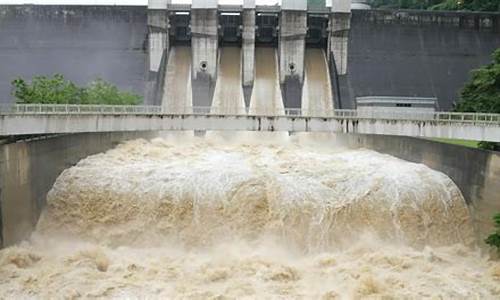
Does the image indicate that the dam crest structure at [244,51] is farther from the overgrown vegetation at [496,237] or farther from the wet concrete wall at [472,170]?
the overgrown vegetation at [496,237]

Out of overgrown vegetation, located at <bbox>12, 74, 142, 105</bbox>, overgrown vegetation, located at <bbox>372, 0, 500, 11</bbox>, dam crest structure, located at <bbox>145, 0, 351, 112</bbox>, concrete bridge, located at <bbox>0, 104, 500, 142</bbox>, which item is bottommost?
concrete bridge, located at <bbox>0, 104, 500, 142</bbox>

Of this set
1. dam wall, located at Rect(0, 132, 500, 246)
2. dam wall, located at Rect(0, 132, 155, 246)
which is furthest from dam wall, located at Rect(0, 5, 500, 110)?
dam wall, located at Rect(0, 132, 155, 246)

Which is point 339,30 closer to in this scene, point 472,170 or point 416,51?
point 416,51

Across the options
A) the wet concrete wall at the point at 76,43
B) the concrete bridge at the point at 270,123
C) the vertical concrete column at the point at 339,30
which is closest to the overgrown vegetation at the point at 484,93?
the concrete bridge at the point at 270,123

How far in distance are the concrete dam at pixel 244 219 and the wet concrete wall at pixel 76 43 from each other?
8126mm

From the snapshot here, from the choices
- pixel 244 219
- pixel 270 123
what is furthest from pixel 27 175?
pixel 270 123

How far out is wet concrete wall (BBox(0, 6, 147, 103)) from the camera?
102 feet

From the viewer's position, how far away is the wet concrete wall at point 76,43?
31016 mm

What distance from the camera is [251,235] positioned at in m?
18.1

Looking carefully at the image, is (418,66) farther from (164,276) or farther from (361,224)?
(164,276)

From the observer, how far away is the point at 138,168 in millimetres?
20438

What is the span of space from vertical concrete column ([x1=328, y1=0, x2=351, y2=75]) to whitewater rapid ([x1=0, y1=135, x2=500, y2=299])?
1233 cm

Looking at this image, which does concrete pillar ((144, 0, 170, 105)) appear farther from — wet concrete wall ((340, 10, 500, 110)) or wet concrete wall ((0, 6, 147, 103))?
wet concrete wall ((340, 10, 500, 110))

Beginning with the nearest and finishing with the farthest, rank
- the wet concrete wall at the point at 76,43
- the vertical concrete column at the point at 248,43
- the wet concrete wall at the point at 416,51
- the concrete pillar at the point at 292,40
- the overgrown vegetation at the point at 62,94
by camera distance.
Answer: the overgrown vegetation at the point at 62,94, the wet concrete wall at the point at 76,43, the wet concrete wall at the point at 416,51, the vertical concrete column at the point at 248,43, the concrete pillar at the point at 292,40
